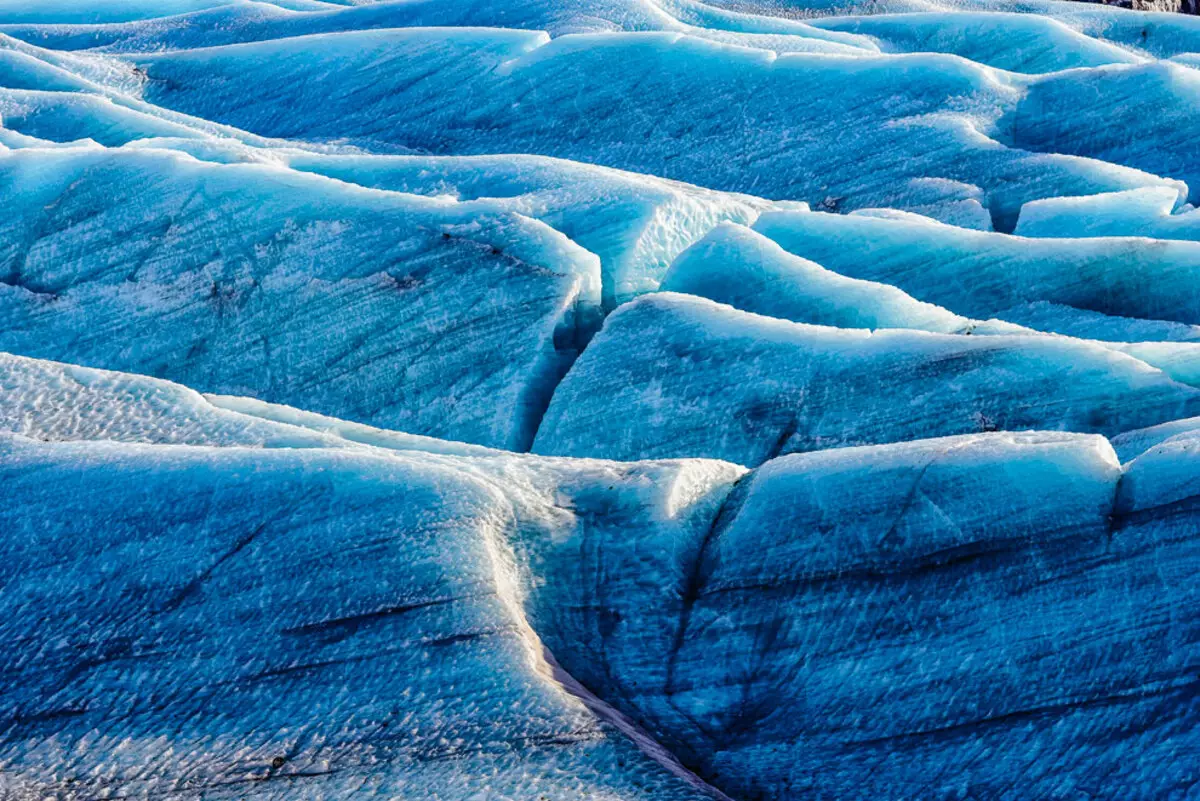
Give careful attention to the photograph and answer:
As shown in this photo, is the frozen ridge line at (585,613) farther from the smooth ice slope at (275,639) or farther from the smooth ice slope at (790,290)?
the smooth ice slope at (790,290)

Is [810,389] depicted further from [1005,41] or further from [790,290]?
[1005,41]

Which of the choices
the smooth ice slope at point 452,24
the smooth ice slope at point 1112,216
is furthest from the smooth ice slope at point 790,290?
the smooth ice slope at point 452,24

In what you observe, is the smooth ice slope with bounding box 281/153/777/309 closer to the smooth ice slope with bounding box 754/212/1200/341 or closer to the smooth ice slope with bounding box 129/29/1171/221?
the smooth ice slope with bounding box 754/212/1200/341

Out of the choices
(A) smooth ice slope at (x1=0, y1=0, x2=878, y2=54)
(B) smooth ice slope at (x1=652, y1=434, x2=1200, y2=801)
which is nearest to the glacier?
(B) smooth ice slope at (x1=652, y1=434, x2=1200, y2=801)

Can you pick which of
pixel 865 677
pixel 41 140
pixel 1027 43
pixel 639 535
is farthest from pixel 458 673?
pixel 1027 43

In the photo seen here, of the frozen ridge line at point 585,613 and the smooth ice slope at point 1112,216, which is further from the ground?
the frozen ridge line at point 585,613
